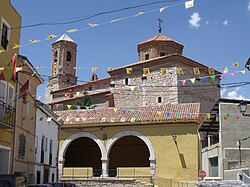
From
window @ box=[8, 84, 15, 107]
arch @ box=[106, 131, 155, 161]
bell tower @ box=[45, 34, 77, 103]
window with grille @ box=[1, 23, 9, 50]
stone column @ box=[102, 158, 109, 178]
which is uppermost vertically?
bell tower @ box=[45, 34, 77, 103]

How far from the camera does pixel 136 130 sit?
34.0 meters

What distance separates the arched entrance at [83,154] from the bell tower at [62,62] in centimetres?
3460

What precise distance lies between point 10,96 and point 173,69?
32957 millimetres

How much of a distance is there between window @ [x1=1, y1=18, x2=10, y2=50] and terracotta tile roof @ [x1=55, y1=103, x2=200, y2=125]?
58.7ft

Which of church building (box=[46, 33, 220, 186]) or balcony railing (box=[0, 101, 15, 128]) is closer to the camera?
balcony railing (box=[0, 101, 15, 128])

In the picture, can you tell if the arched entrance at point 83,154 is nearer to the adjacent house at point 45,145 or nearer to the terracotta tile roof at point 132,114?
the terracotta tile roof at point 132,114

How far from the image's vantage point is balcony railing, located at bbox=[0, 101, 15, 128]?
50.6 feet

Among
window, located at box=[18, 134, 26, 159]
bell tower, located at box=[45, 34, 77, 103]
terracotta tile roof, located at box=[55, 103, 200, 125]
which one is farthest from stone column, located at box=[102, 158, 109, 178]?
bell tower, located at box=[45, 34, 77, 103]

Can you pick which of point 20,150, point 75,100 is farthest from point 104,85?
point 20,150

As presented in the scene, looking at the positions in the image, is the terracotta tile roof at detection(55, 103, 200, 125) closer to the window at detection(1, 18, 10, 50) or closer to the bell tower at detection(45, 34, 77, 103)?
the window at detection(1, 18, 10, 50)

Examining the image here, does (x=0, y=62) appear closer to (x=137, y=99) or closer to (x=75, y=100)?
(x=137, y=99)

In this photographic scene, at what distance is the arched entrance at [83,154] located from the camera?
129ft

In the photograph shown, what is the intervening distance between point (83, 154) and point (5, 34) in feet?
82.5

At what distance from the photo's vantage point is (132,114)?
3538 centimetres
